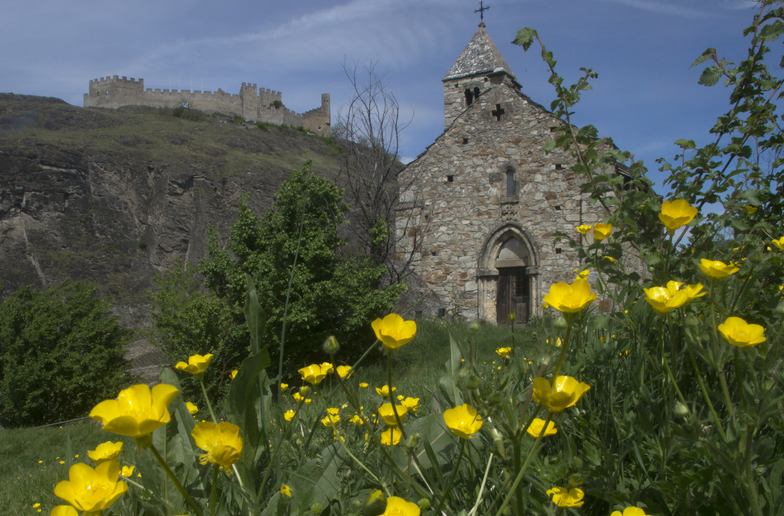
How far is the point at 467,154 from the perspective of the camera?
11.6 metres

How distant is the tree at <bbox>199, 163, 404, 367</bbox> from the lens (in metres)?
6.63

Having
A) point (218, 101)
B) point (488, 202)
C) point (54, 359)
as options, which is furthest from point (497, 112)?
point (218, 101)

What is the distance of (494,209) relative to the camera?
11.5m

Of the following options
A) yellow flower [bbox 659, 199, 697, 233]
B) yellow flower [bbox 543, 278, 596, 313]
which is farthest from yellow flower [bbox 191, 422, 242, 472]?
yellow flower [bbox 659, 199, 697, 233]

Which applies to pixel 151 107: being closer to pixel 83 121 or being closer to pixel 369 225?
pixel 83 121

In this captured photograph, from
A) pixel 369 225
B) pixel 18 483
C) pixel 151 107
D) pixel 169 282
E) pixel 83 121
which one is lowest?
pixel 18 483

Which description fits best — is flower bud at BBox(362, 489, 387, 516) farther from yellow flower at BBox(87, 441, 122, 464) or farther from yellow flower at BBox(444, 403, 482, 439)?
yellow flower at BBox(87, 441, 122, 464)

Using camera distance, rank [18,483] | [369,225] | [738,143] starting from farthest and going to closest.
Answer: [369,225], [18,483], [738,143]

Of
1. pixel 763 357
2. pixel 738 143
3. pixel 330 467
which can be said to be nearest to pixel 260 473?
pixel 330 467

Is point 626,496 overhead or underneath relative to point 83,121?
underneath

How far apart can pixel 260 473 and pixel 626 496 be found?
80 centimetres

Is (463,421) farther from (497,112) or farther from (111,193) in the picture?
(111,193)

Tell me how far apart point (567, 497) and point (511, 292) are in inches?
433

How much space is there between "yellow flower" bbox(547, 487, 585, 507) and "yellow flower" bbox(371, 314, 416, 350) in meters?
0.41
